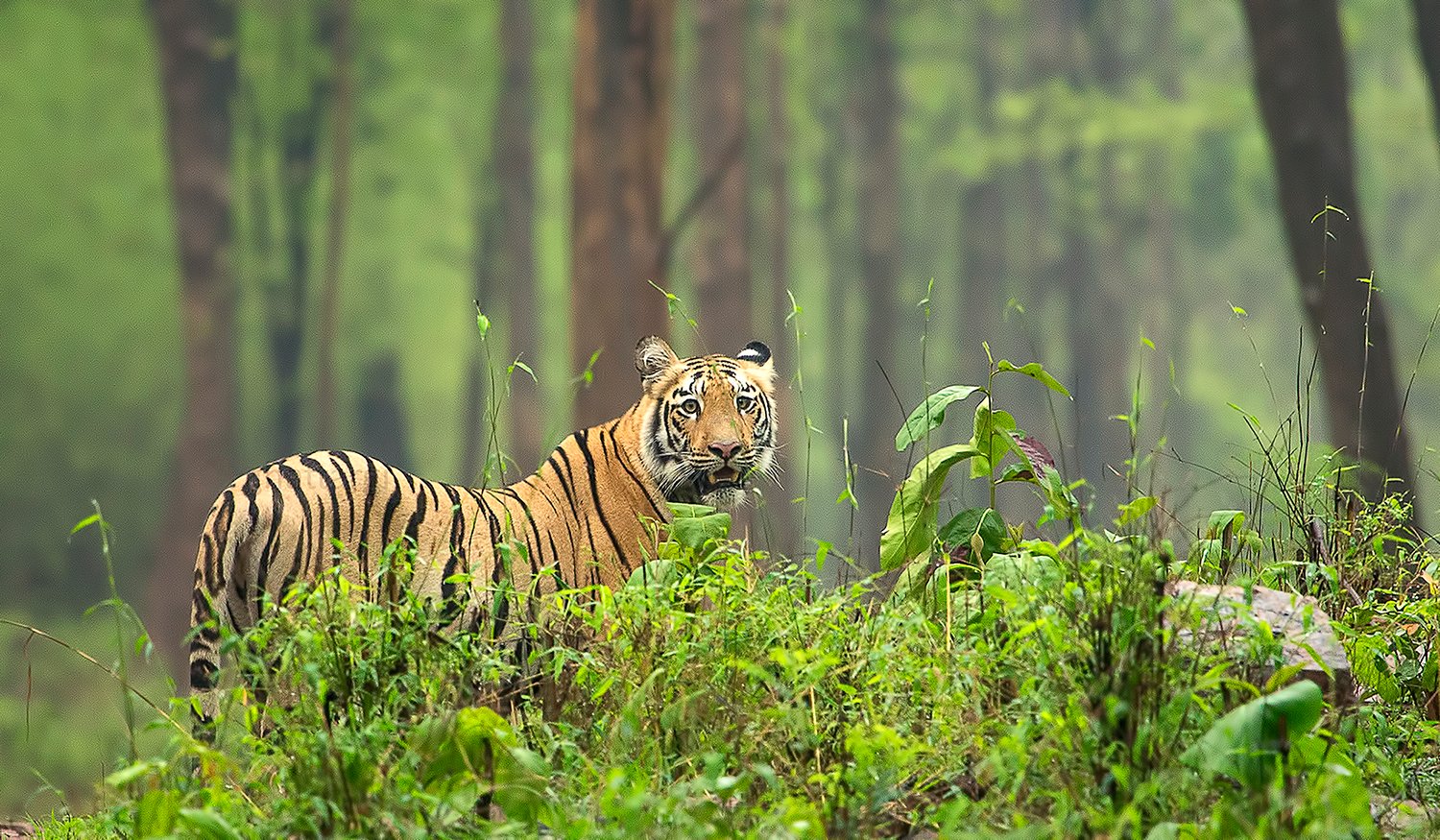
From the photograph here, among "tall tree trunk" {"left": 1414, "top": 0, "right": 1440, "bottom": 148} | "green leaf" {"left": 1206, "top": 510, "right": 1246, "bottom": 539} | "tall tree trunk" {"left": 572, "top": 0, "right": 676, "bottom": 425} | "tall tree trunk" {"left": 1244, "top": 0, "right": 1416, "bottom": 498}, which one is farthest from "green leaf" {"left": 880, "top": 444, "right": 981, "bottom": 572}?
"tall tree trunk" {"left": 1414, "top": 0, "right": 1440, "bottom": 148}

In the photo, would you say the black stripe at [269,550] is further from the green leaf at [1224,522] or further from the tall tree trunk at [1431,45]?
the tall tree trunk at [1431,45]

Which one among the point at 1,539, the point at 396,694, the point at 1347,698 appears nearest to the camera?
the point at 396,694

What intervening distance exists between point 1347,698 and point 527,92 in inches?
809

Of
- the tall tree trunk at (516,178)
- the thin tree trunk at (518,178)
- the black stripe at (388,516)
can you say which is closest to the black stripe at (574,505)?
the black stripe at (388,516)

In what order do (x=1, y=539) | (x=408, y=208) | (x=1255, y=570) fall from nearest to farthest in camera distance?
(x=1255, y=570)
(x=1, y=539)
(x=408, y=208)

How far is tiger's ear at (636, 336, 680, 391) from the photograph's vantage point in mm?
5820

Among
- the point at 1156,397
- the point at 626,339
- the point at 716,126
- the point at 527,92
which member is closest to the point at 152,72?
the point at 527,92

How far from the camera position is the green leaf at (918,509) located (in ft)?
15.4

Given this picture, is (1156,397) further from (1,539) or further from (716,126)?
(1,539)

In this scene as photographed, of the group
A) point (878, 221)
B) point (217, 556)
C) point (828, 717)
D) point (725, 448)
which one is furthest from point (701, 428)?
point (878, 221)

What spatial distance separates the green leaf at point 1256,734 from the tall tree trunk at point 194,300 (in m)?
14.0

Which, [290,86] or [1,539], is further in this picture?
[290,86]

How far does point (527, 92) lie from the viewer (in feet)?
76.1

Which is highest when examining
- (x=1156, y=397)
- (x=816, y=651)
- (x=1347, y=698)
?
(x=816, y=651)
